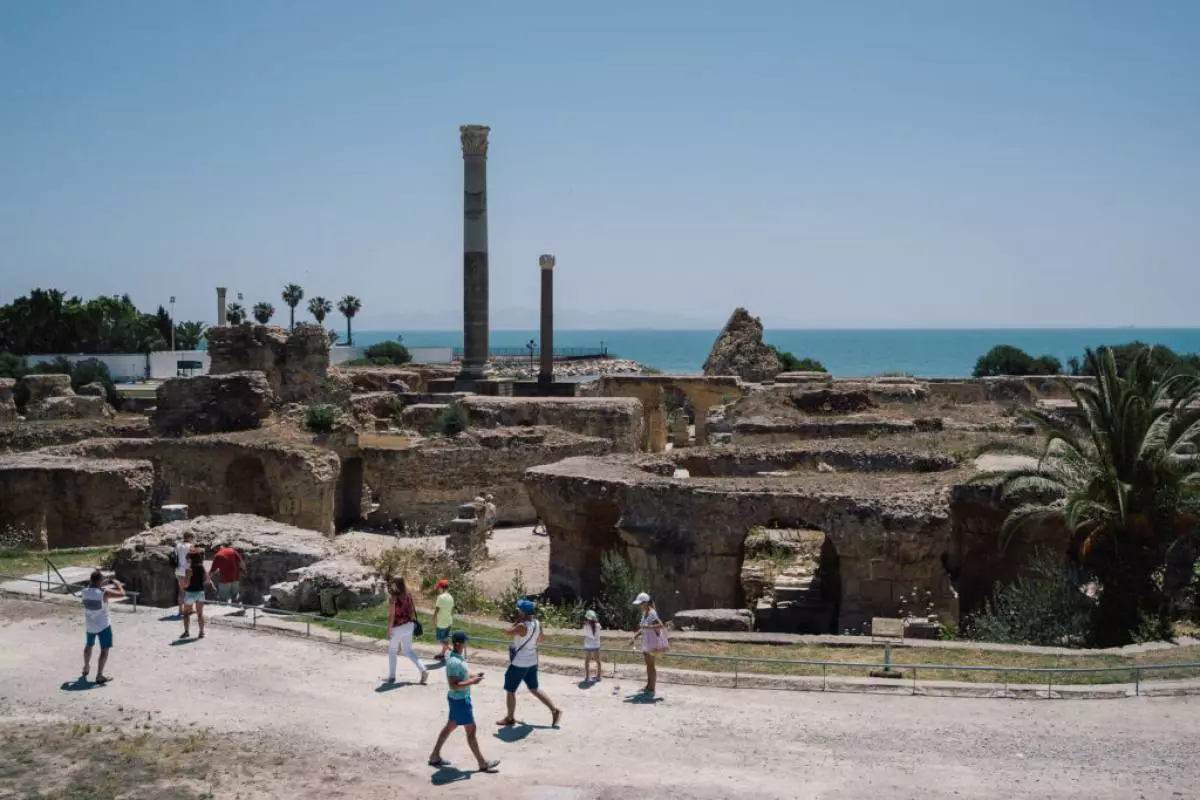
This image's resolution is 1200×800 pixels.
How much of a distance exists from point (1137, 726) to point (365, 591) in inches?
351

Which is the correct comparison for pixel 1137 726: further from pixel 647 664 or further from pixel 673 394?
pixel 673 394

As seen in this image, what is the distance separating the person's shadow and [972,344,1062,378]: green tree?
55.8 m

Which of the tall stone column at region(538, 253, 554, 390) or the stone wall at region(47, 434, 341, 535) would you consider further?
the tall stone column at region(538, 253, 554, 390)

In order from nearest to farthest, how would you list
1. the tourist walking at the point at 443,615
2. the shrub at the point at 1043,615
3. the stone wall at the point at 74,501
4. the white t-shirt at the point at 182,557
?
the tourist walking at the point at 443,615 < the white t-shirt at the point at 182,557 < the shrub at the point at 1043,615 < the stone wall at the point at 74,501

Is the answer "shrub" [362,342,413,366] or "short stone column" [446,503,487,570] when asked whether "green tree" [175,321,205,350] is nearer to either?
"shrub" [362,342,413,366]

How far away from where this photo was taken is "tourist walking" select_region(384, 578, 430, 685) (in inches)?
452

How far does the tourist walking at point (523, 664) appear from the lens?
10180mm

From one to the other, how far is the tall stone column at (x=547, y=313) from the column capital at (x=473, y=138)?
4.50m

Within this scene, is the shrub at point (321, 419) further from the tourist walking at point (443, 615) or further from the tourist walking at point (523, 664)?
the tourist walking at point (523, 664)

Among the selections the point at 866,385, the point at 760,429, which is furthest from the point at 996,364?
the point at 760,429

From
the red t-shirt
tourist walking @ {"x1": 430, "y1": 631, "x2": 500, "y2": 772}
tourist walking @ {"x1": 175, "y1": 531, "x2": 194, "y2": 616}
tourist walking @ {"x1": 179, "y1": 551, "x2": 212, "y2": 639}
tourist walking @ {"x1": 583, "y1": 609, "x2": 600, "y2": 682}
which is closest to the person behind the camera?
tourist walking @ {"x1": 430, "y1": 631, "x2": 500, "y2": 772}

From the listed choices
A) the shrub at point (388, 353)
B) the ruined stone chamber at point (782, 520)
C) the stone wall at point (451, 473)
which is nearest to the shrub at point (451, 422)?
the stone wall at point (451, 473)

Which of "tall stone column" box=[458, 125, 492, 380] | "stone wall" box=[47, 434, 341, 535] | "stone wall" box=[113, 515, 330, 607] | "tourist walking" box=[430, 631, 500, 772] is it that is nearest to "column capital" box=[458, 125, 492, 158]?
"tall stone column" box=[458, 125, 492, 380]

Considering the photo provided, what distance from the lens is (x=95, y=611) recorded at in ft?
37.8
